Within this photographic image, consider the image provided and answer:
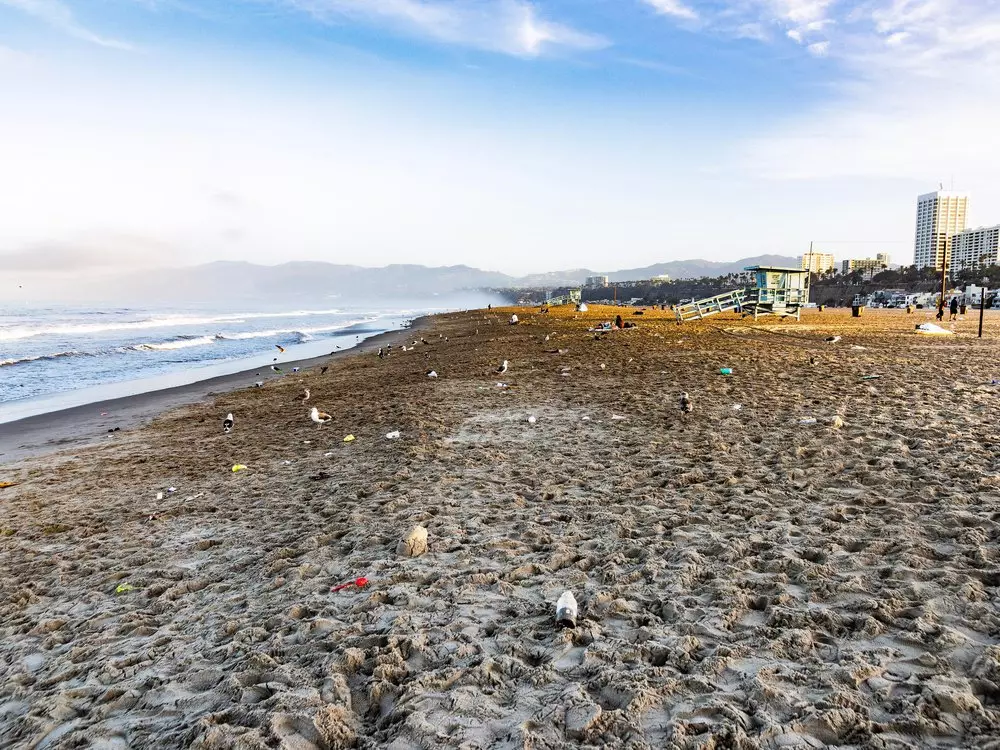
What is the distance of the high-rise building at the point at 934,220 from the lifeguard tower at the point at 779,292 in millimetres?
108778

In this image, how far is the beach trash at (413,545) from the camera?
4570mm

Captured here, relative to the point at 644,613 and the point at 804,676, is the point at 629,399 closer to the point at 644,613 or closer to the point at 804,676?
the point at 644,613

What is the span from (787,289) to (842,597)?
103 feet

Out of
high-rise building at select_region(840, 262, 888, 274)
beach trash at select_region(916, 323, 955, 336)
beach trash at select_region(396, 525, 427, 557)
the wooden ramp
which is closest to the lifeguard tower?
the wooden ramp

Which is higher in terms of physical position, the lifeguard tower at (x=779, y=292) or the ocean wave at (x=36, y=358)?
the lifeguard tower at (x=779, y=292)

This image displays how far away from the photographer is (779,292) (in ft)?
102

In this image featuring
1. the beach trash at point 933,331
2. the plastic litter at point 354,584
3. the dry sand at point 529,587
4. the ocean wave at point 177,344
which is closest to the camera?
the dry sand at point 529,587

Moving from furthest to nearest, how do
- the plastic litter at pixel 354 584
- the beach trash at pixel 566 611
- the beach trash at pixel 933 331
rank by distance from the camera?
1. the beach trash at pixel 933 331
2. the plastic litter at pixel 354 584
3. the beach trash at pixel 566 611

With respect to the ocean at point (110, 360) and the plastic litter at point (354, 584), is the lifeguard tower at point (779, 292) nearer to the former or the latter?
the ocean at point (110, 360)

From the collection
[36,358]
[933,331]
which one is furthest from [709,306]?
[36,358]

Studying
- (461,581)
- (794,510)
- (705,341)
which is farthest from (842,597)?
(705,341)

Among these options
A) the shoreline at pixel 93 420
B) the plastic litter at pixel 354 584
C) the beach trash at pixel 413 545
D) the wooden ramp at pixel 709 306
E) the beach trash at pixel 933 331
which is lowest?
the shoreline at pixel 93 420

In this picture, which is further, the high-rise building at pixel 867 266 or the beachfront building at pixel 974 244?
the beachfront building at pixel 974 244

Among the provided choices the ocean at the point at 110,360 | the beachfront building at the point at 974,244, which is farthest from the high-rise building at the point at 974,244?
the ocean at the point at 110,360
